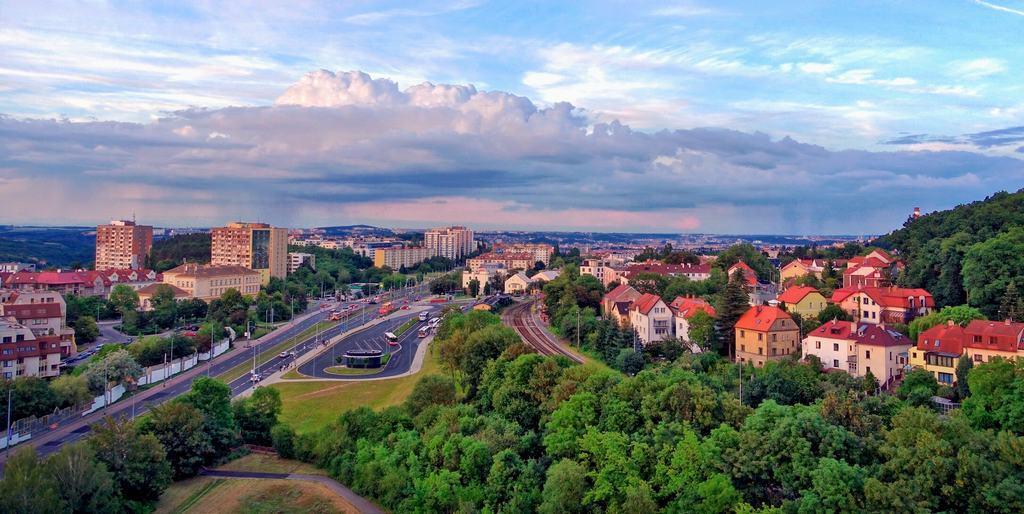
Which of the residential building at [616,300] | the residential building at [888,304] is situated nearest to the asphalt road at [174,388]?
the residential building at [616,300]

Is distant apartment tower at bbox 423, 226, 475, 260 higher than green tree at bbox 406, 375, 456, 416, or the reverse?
distant apartment tower at bbox 423, 226, 475, 260

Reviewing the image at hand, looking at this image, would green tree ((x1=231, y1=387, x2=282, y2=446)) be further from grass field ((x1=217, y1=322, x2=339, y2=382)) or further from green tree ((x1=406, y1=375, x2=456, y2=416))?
grass field ((x1=217, y1=322, x2=339, y2=382))

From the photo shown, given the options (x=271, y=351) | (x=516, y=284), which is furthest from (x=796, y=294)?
(x=516, y=284)

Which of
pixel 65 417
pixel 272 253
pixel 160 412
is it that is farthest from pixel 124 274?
pixel 160 412

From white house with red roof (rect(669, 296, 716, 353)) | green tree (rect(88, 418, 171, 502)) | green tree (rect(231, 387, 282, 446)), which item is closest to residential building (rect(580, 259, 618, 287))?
white house with red roof (rect(669, 296, 716, 353))

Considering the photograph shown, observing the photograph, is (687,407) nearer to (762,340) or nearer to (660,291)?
(762,340)

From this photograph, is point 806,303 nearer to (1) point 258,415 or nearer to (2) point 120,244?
(1) point 258,415

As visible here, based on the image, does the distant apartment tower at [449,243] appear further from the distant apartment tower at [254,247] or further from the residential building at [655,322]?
the residential building at [655,322]
